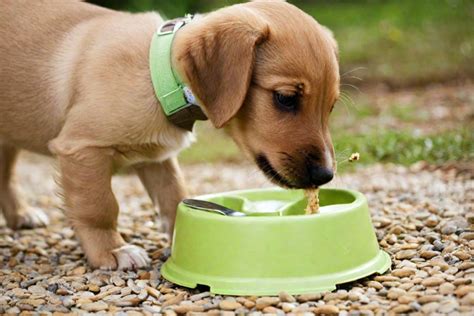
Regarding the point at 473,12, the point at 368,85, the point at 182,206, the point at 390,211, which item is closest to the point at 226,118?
the point at 182,206

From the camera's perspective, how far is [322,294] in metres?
3.66

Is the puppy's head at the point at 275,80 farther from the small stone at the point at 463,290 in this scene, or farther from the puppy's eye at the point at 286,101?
the small stone at the point at 463,290

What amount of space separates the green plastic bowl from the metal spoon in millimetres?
109

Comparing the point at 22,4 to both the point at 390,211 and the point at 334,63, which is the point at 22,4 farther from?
the point at 390,211

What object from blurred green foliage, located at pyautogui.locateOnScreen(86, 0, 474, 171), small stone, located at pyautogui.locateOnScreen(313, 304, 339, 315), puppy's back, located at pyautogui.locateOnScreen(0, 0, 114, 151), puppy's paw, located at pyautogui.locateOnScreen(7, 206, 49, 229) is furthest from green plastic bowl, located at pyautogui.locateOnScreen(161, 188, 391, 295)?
blurred green foliage, located at pyautogui.locateOnScreen(86, 0, 474, 171)

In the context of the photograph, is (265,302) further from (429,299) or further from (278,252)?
(429,299)

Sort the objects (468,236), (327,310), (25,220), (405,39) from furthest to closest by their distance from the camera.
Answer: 1. (405,39)
2. (25,220)
3. (468,236)
4. (327,310)

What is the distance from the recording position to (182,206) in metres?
4.17

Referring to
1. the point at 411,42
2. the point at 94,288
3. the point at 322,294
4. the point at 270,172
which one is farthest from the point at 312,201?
the point at 411,42

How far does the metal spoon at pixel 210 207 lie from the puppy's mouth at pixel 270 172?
0.26 meters

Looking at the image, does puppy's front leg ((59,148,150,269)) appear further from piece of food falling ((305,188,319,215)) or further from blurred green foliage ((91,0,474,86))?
blurred green foliage ((91,0,474,86))

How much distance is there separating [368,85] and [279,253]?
8.65 metres

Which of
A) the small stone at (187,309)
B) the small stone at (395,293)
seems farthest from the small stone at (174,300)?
the small stone at (395,293)

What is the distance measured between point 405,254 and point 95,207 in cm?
178
